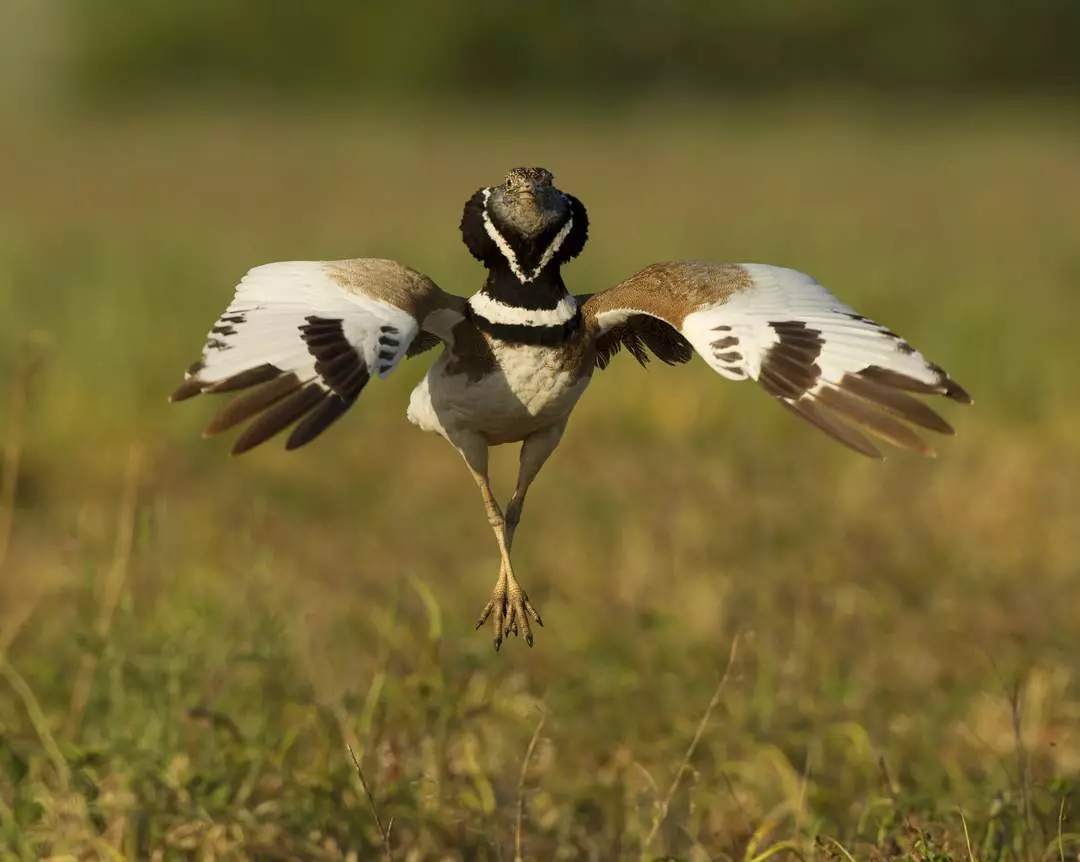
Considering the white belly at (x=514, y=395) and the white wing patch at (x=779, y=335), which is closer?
the white belly at (x=514, y=395)

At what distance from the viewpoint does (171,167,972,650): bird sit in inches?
60.1

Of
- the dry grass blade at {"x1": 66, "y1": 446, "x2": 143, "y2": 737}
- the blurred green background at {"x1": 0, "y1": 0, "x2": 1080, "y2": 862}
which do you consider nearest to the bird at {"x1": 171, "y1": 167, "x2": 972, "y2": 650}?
the blurred green background at {"x1": 0, "y1": 0, "x2": 1080, "y2": 862}

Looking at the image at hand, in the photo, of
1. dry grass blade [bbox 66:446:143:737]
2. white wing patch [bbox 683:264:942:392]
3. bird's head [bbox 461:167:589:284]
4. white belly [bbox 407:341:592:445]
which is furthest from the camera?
dry grass blade [bbox 66:446:143:737]

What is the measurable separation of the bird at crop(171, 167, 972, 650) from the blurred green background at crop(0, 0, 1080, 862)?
0.87m

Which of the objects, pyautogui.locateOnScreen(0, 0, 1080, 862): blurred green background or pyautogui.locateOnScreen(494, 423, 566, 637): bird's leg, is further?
pyautogui.locateOnScreen(0, 0, 1080, 862): blurred green background

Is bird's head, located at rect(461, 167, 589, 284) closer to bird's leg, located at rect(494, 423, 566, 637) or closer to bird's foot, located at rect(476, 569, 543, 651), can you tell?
bird's leg, located at rect(494, 423, 566, 637)

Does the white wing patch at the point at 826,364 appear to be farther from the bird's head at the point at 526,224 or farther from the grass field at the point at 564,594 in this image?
the grass field at the point at 564,594

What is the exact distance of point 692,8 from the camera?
3819 centimetres

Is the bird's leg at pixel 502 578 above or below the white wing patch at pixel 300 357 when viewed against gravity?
below

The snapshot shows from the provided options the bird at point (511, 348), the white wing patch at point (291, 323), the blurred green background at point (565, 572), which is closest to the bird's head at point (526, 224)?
the bird at point (511, 348)

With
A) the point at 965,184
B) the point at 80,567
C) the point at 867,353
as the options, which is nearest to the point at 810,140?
the point at 965,184

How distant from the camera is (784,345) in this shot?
1844 mm

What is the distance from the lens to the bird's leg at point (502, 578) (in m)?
1.62

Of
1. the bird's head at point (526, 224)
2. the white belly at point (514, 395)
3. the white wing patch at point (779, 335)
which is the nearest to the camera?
the bird's head at point (526, 224)
